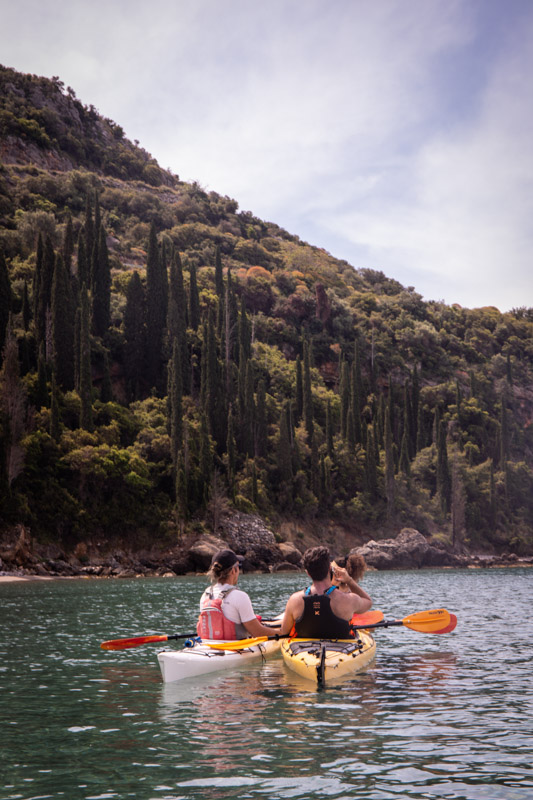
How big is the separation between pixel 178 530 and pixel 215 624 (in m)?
46.7

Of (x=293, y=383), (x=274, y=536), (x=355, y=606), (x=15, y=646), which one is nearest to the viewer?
(x=355, y=606)

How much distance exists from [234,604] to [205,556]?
143ft

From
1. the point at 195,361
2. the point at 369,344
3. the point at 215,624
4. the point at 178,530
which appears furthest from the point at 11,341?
the point at 369,344

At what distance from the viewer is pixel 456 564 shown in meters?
72.2

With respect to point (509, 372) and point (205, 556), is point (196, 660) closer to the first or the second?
point (205, 556)

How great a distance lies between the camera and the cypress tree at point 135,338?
→ 230ft

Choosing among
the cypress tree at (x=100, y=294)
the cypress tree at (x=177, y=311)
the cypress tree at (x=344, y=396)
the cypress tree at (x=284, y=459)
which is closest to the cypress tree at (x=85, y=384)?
the cypress tree at (x=100, y=294)

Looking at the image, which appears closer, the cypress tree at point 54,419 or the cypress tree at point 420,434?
the cypress tree at point 54,419

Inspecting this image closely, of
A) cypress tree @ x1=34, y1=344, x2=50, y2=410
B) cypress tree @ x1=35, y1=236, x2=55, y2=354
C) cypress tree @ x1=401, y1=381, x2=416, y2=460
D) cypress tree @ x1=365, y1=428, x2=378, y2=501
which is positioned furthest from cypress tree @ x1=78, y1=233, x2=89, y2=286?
cypress tree @ x1=401, y1=381, x2=416, y2=460

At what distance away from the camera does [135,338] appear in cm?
7112

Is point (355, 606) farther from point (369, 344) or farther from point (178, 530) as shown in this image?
point (369, 344)

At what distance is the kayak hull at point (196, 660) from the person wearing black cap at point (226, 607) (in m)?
0.27

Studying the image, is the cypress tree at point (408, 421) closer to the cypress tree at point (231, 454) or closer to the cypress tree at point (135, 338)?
the cypress tree at point (231, 454)

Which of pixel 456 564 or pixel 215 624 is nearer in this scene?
pixel 215 624
